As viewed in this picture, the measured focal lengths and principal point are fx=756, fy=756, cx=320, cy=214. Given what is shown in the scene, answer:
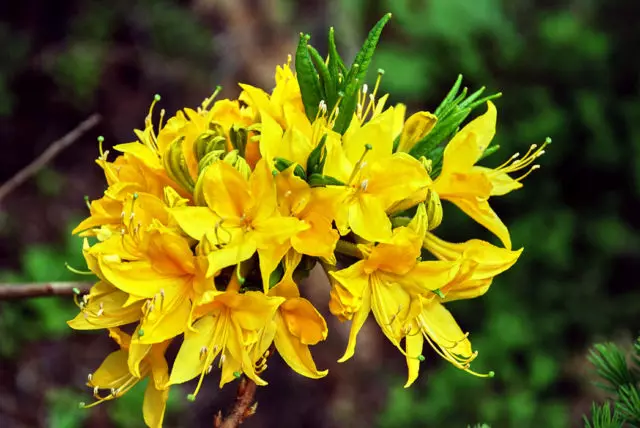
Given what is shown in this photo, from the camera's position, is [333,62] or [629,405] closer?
[629,405]

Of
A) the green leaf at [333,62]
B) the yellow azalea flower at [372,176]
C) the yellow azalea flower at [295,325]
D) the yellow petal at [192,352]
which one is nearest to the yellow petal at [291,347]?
the yellow azalea flower at [295,325]

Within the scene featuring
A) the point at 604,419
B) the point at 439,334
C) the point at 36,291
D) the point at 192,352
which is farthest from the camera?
the point at 36,291

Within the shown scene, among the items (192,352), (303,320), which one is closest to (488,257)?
(303,320)

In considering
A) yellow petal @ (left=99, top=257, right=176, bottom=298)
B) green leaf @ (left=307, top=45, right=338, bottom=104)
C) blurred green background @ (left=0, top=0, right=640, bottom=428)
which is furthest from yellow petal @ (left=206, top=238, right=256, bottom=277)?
blurred green background @ (left=0, top=0, right=640, bottom=428)

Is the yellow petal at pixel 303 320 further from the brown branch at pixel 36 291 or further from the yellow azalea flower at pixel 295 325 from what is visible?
the brown branch at pixel 36 291

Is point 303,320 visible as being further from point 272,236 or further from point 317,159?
point 317,159

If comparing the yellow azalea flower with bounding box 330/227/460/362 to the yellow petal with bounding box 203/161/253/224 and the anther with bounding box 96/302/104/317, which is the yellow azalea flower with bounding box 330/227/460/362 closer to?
the yellow petal with bounding box 203/161/253/224
